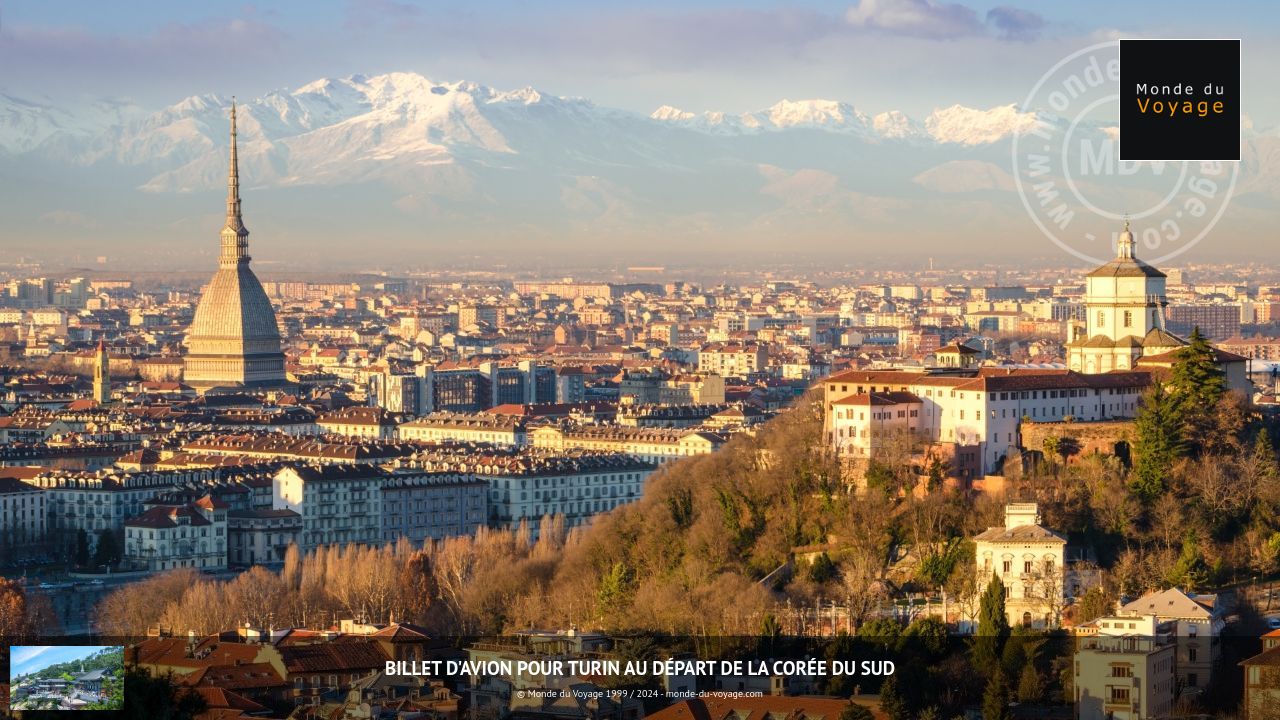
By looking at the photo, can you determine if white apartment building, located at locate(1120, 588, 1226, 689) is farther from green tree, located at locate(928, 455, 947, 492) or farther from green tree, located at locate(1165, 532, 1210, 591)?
green tree, located at locate(928, 455, 947, 492)

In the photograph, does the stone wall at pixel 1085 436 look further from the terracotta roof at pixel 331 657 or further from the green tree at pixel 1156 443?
the terracotta roof at pixel 331 657

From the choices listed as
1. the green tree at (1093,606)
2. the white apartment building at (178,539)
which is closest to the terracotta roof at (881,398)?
the green tree at (1093,606)

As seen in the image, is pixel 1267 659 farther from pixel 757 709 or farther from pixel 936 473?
pixel 936 473

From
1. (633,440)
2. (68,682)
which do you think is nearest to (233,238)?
(633,440)

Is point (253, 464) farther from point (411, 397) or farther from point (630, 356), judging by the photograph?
point (630, 356)

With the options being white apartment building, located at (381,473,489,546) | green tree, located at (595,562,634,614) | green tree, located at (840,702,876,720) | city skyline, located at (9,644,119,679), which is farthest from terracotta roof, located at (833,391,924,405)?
city skyline, located at (9,644,119,679)

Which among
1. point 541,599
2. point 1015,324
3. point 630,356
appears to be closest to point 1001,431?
point 541,599
